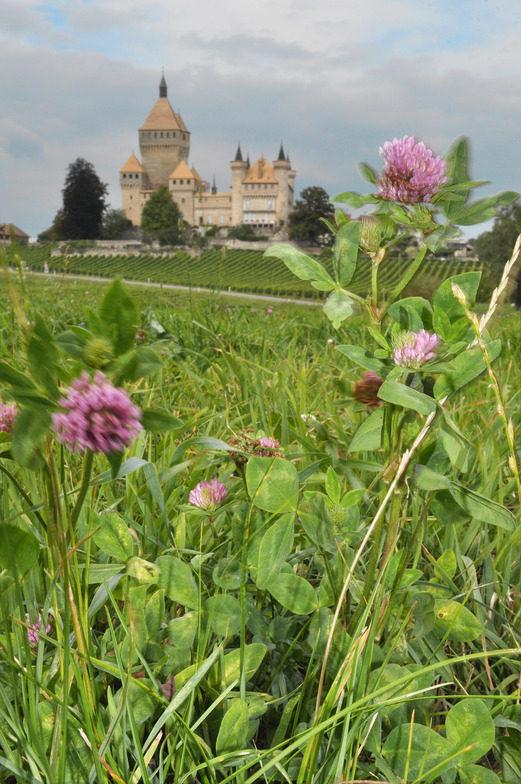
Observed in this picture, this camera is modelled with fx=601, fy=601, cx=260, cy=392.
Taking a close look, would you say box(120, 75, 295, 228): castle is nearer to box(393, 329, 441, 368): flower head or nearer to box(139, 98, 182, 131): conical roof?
box(139, 98, 182, 131): conical roof

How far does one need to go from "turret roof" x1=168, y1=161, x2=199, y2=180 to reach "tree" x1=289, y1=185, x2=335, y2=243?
17.6 m

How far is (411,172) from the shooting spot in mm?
705

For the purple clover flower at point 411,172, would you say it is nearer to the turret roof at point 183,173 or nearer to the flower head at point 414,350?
the flower head at point 414,350

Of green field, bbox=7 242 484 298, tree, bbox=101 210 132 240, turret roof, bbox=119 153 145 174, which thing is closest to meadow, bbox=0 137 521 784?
green field, bbox=7 242 484 298

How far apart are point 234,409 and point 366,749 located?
1287mm

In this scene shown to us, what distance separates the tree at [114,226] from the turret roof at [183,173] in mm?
8854

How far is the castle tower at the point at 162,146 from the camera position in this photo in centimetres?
8256

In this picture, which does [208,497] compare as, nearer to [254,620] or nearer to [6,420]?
[254,620]

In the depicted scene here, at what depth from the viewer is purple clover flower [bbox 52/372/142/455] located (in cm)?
40

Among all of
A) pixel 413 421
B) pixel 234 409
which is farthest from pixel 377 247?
pixel 234 409

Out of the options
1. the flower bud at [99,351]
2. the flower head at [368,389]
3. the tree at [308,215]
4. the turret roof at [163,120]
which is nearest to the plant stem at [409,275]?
the flower head at [368,389]

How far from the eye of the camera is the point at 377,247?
0.73 metres

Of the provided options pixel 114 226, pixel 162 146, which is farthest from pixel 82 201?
pixel 162 146

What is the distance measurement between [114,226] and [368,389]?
251ft
